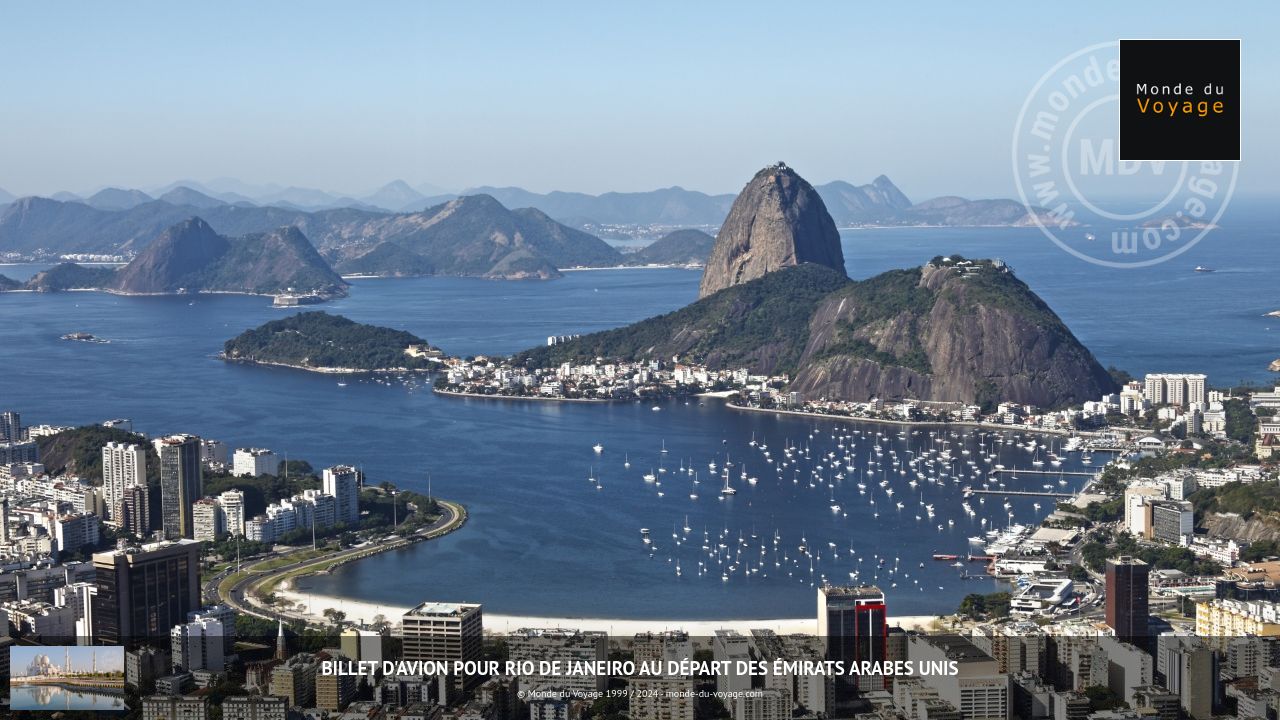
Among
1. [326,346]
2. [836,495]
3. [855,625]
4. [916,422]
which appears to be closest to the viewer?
[855,625]

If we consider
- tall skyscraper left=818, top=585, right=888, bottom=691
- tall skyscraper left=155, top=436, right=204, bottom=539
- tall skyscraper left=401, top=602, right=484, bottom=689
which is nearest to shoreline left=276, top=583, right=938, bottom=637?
tall skyscraper left=818, top=585, right=888, bottom=691

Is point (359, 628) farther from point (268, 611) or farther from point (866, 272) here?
point (866, 272)

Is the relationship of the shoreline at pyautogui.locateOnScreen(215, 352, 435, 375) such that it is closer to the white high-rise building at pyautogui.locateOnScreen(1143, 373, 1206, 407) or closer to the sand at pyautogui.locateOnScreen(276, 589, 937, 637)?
the white high-rise building at pyautogui.locateOnScreen(1143, 373, 1206, 407)

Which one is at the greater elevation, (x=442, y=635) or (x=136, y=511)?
(x=136, y=511)

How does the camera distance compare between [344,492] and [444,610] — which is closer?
[444,610]

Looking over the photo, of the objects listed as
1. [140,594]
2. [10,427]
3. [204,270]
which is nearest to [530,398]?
[10,427]

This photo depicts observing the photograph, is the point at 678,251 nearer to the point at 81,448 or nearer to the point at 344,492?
the point at 81,448

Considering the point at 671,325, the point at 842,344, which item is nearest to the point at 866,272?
the point at 671,325
